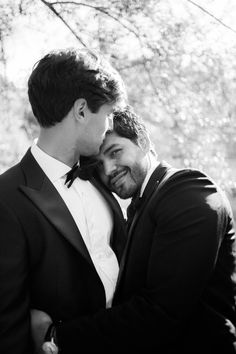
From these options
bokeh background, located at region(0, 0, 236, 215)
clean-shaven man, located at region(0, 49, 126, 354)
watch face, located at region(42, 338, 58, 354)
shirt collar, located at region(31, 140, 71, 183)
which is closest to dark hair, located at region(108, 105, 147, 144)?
clean-shaven man, located at region(0, 49, 126, 354)

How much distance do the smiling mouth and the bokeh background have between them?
2.04 meters

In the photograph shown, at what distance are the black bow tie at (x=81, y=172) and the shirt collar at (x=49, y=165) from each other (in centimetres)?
4

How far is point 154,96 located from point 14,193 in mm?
2997

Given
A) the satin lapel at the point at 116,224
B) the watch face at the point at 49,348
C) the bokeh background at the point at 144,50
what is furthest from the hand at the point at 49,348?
the bokeh background at the point at 144,50

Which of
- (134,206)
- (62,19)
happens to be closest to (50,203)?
(134,206)

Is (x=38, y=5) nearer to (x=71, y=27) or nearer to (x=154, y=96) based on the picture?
(x=71, y=27)

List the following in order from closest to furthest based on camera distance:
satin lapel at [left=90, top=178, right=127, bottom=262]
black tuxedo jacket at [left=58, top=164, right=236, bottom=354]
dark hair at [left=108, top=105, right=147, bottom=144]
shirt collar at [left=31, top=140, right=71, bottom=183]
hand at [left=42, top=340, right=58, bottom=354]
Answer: black tuxedo jacket at [left=58, top=164, right=236, bottom=354] → hand at [left=42, top=340, right=58, bottom=354] → shirt collar at [left=31, top=140, right=71, bottom=183] → satin lapel at [left=90, top=178, right=127, bottom=262] → dark hair at [left=108, top=105, right=147, bottom=144]

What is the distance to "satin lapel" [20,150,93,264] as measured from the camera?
2.30 m

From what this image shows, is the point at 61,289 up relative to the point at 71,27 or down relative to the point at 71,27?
down

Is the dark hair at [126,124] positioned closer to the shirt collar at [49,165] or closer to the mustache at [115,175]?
the mustache at [115,175]

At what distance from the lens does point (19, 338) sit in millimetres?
2229

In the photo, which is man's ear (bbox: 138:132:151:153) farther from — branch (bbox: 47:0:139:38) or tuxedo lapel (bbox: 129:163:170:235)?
branch (bbox: 47:0:139:38)

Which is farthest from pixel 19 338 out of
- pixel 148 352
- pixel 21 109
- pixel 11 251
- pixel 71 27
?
pixel 71 27

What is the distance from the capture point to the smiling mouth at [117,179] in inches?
114
